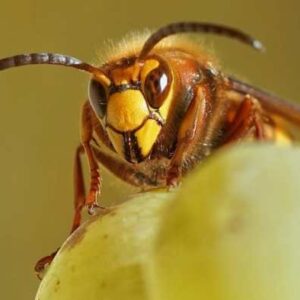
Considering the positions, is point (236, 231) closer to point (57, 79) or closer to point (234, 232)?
point (234, 232)

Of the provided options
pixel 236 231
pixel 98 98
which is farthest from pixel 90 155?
pixel 236 231

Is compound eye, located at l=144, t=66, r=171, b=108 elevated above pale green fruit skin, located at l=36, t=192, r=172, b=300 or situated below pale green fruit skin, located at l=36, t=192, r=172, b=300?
above

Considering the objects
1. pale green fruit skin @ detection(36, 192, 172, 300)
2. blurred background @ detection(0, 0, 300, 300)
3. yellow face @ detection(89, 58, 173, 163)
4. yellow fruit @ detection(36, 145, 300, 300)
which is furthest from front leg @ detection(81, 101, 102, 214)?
blurred background @ detection(0, 0, 300, 300)

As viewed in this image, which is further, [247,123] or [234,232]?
[247,123]

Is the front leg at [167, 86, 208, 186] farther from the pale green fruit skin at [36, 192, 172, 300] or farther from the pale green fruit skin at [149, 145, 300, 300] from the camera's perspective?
the pale green fruit skin at [149, 145, 300, 300]

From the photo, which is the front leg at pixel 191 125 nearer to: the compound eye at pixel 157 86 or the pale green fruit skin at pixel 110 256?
the compound eye at pixel 157 86

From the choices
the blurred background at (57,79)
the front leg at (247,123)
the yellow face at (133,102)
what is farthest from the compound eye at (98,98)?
the blurred background at (57,79)

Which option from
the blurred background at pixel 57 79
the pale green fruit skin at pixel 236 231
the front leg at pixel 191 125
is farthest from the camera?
the blurred background at pixel 57 79

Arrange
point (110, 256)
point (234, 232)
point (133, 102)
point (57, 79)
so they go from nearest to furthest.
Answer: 1. point (234, 232)
2. point (110, 256)
3. point (133, 102)
4. point (57, 79)
